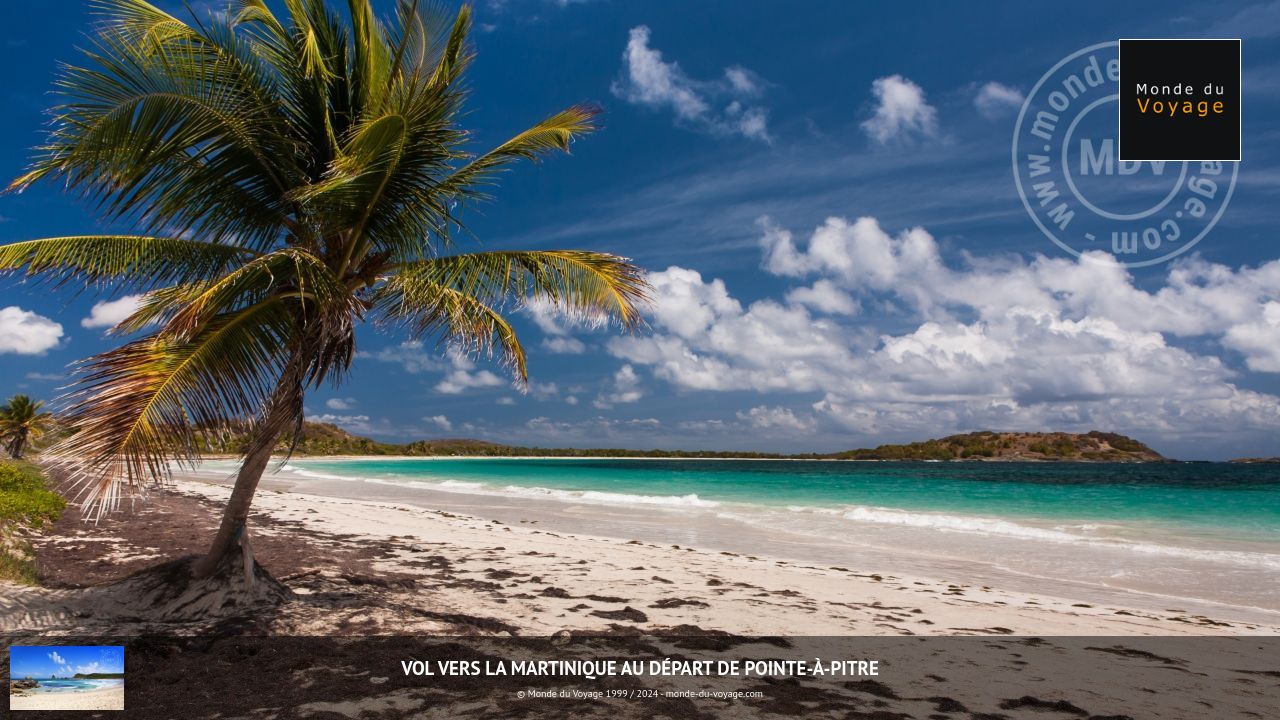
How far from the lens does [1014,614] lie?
25.9 feet

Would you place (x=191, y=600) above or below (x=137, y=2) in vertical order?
below

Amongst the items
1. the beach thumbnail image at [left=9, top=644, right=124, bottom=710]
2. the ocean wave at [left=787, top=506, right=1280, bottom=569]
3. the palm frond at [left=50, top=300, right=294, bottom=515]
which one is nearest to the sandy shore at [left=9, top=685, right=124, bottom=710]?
the beach thumbnail image at [left=9, top=644, right=124, bottom=710]

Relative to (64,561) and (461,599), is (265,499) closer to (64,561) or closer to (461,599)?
(64,561)

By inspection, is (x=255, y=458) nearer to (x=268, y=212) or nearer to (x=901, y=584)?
(x=268, y=212)

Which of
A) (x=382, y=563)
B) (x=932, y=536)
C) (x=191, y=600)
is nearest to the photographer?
(x=191, y=600)

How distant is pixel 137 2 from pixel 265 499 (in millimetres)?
18355

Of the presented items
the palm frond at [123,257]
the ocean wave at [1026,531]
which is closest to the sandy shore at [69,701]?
the palm frond at [123,257]

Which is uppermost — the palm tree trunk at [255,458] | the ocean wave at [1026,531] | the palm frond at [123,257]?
the palm frond at [123,257]

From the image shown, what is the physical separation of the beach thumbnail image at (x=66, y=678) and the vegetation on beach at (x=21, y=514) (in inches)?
114

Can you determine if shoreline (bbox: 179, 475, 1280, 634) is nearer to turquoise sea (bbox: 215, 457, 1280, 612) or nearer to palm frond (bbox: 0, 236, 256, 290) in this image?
turquoise sea (bbox: 215, 457, 1280, 612)

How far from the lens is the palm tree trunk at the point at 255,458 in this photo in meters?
5.87

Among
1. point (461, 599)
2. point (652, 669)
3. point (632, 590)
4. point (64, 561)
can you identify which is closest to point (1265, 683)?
point (652, 669)

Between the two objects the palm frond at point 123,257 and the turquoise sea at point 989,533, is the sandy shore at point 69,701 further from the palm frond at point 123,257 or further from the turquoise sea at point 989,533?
the turquoise sea at point 989,533

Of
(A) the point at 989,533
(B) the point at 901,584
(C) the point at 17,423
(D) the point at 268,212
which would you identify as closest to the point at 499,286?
(D) the point at 268,212
